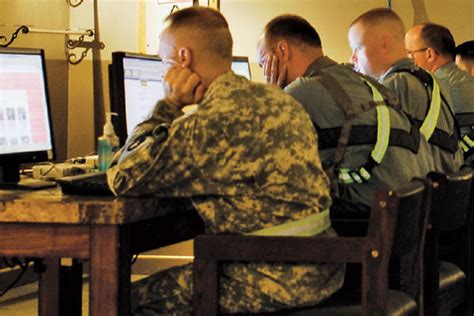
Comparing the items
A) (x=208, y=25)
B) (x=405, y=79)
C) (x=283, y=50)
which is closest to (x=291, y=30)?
(x=283, y=50)

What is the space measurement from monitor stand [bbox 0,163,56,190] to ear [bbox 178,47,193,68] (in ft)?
1.75

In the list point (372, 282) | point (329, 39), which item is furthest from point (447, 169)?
point (329, 39)

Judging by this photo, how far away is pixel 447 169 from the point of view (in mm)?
3453

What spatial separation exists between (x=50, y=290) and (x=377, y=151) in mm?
1086

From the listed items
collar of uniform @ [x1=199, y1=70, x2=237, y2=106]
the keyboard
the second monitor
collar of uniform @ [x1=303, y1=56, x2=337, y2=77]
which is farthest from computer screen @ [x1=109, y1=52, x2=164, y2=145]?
collar of uniform @ [x1=199, y1=70, x2=237, y2=106]

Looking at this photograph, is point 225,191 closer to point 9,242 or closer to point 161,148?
point 161,148

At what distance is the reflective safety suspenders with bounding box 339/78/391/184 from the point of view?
2809mm

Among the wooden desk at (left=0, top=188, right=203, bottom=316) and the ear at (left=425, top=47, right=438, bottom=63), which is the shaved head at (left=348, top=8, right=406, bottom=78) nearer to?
the ear at (left=425, top=47, right=438, bottom=63)

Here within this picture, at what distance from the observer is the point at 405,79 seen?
3457mm

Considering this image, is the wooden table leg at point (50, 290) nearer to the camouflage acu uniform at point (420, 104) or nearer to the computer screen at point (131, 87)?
the computer screen at point (131, 87)

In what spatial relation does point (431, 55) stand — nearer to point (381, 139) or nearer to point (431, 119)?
point (431, 119)

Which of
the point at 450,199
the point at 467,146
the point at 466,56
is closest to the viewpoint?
the point at 450,199

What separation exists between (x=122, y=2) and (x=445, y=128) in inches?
93.1

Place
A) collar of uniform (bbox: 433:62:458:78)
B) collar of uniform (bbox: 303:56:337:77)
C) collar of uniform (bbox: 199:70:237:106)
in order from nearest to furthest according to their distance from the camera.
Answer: collar of uniform (bbox: 199:70:237:106), collar of uniform (bbox: 303:56:337:77), collar of uniform (bbox: 433:62:458:78)
